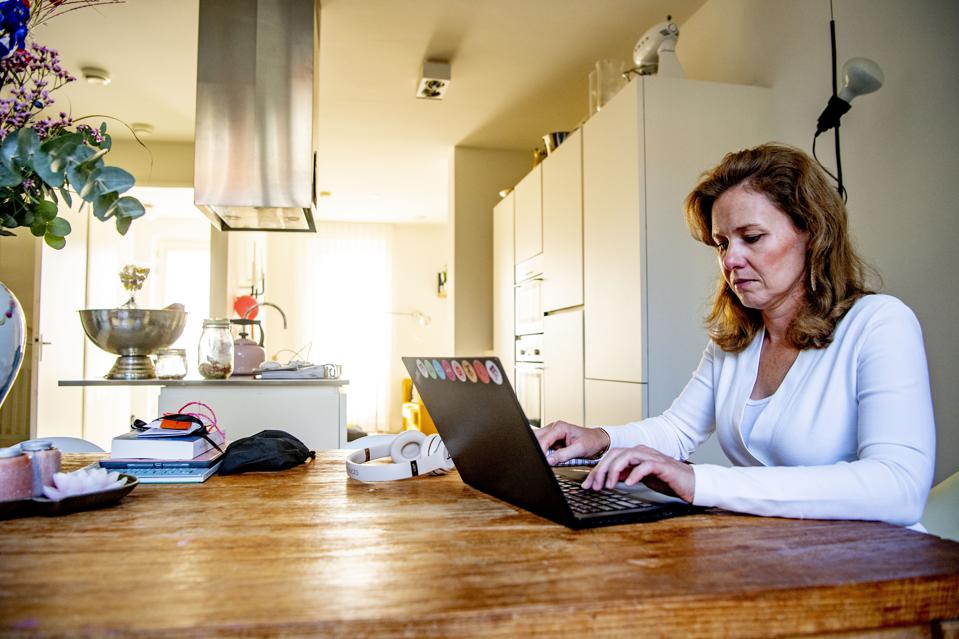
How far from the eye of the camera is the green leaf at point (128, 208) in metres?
0.81

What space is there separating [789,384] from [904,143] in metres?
1.17

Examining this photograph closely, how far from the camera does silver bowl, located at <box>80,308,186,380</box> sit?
8.00 ft

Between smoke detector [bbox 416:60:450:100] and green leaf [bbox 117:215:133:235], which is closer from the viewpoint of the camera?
green leaf [bbox 117:215:133:235]

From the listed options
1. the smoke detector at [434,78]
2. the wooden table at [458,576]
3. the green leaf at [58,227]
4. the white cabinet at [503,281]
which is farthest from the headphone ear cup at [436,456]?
the white cabinet at [503,281]

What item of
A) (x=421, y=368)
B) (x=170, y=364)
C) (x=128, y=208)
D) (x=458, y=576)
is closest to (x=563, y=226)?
(x=170, y=364)

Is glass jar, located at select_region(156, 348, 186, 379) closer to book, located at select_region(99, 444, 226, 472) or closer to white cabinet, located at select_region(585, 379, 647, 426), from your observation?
book, located at select_region(99, 444, 226, 472)

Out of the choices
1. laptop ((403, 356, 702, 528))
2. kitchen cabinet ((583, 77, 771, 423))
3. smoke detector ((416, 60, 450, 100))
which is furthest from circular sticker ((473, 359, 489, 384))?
smoke detector ((416, 60, 450, 100))

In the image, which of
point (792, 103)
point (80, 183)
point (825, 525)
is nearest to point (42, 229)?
point (80, 183)

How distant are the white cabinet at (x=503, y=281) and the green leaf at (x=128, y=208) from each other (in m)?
3.54

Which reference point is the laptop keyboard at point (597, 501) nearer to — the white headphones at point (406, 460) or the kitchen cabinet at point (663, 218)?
the white headphones at point (406, 460)

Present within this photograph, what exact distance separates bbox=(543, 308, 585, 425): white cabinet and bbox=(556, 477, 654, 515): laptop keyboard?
2.15 metres

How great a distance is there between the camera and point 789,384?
1180 mm

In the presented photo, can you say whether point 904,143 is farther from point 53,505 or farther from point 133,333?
point 133,333

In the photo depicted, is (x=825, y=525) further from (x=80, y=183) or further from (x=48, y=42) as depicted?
(x=48, y=42)
